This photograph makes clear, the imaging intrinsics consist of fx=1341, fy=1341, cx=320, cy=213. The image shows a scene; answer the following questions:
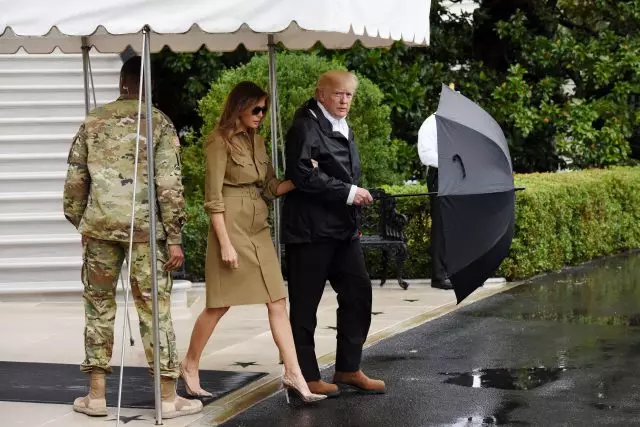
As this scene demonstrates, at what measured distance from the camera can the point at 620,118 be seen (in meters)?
20.0

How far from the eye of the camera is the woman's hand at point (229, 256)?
799cm

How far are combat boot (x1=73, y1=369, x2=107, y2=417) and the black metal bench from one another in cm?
612

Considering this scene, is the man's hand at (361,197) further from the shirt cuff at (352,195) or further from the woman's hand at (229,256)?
the woman's hand at (229,256)

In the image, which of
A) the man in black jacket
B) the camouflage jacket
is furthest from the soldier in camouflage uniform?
the man in black jacket

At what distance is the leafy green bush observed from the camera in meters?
15.9

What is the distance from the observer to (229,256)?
7.99 m

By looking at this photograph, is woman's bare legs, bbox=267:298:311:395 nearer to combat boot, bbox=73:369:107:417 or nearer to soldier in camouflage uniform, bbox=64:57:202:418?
soldier in camouflage uniform, bbox=64:57:202:418

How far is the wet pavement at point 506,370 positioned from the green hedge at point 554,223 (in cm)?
137

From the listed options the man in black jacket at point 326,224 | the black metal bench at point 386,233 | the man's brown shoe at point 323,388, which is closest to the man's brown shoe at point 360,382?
the man in black jacket at point 326,224

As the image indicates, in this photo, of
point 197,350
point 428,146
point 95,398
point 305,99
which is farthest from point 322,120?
point 305,99

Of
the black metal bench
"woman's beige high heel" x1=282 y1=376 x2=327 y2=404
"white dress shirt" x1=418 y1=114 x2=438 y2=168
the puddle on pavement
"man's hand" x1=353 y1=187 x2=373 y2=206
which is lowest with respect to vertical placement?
the puddle on pavement

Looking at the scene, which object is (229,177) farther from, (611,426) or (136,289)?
(611,426)

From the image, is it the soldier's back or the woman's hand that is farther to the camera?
the woman's hand

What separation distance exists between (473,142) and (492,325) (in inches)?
136
